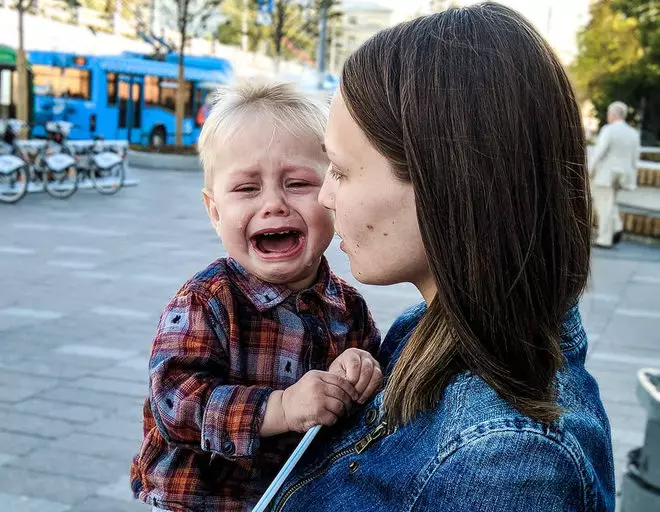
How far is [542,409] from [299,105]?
91 cm

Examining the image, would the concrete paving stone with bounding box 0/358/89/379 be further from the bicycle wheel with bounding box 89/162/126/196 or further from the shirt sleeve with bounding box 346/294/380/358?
the bicycle wheel with bounding box 89/162/126/196

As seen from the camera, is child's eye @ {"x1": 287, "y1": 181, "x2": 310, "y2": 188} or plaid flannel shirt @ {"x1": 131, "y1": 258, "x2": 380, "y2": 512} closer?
plaid flannel shirt @ {"x1": 131, "y1": 258, "x2": 380, "y2": 512}

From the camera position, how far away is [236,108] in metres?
1.72

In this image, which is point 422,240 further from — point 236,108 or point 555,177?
point 236,108

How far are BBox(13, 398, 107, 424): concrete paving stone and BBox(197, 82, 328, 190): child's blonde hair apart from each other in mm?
3230

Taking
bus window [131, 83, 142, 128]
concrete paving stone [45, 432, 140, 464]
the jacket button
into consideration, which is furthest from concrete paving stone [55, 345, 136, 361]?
bus window [131, 83, 142, 128]

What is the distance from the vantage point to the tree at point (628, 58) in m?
24.8

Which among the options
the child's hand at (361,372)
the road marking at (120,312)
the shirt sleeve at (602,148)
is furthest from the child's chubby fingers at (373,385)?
the shirt sleeve at (602,148)

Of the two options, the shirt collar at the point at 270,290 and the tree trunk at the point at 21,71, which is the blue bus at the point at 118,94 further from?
the shirt collar at the point at 270,290

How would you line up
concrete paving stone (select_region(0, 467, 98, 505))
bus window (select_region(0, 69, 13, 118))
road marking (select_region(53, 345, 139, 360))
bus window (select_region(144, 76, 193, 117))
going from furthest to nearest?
bus window (select_region(144, 76, 193, 117)), bus window (select_region(0, 69, 13, 118)), road marking (select_region(53, 345, 139, 360)), concrete paving stone (select_region(0, 467, 98, 505))

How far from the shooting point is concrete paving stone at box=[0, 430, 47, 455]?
4.18m

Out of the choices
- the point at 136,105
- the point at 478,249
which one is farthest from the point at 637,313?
the point at 136,105

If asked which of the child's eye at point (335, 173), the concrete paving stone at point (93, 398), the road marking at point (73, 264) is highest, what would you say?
the child's eye at point (335, 173)

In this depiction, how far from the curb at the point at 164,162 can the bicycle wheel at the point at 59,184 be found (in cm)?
591
